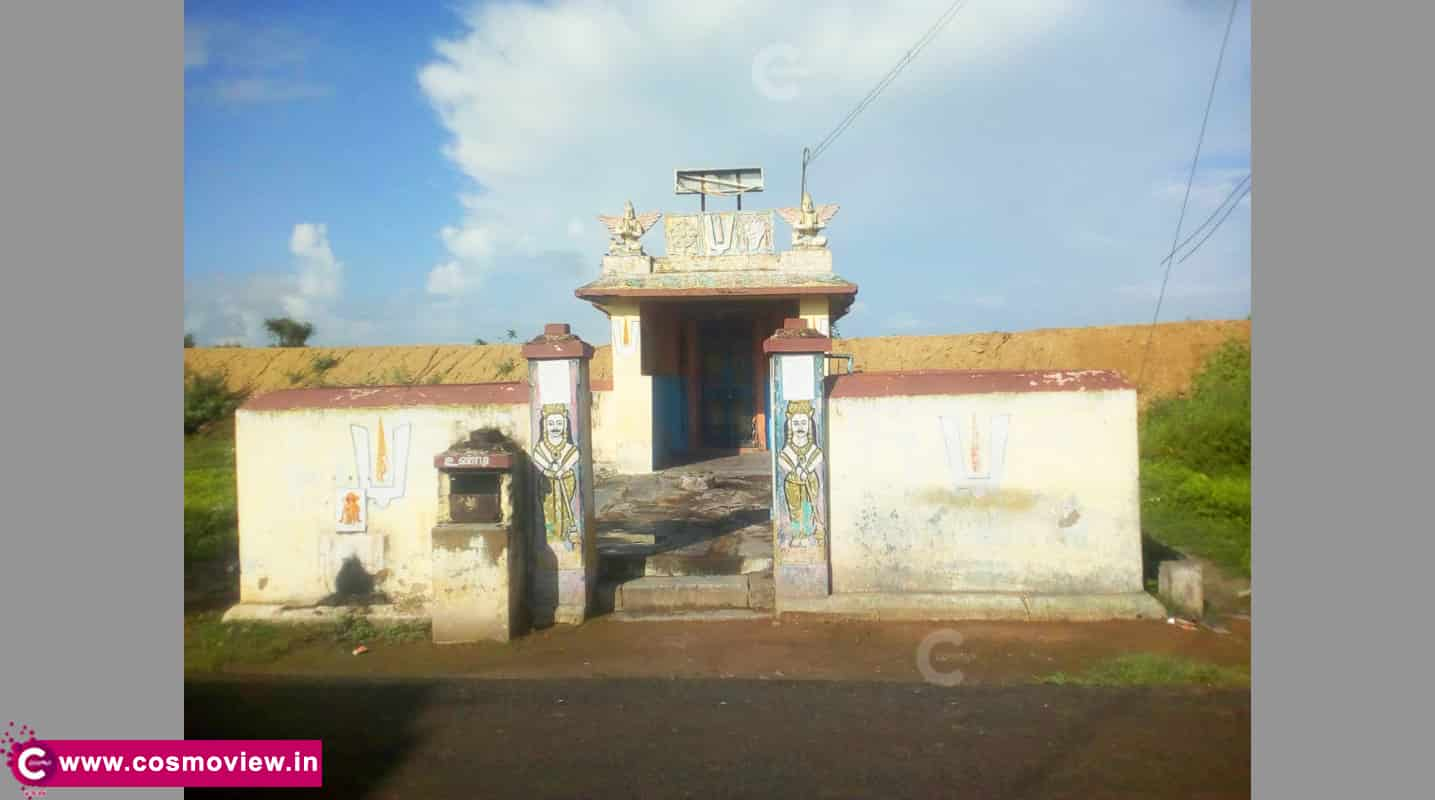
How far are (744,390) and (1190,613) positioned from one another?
1147 centimetres

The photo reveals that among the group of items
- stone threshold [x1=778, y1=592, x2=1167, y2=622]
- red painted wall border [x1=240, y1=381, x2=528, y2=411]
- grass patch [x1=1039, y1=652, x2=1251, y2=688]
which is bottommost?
grass patch [x1=1039, y1=652, x2=1251, y2=688]

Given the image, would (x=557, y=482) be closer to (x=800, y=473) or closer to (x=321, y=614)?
(x=800, y=473)

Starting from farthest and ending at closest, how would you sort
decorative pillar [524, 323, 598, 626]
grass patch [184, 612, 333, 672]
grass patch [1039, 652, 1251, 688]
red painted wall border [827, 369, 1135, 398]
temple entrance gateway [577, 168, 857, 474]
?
temple entrance gateway [577, 168, 857, 474], decorative pillar [524, 323, 598, 626], red painted wall border [827, 369, 1135, 398], grass patch [184, 612, 333, 672], grass patch [1039, 652, 1251, 688]

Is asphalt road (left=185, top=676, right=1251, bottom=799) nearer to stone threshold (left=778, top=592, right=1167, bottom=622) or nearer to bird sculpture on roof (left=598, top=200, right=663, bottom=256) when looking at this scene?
stone threshold (left=778, top=592, right=1167, bottom=622)

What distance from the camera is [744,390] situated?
57.3 feet

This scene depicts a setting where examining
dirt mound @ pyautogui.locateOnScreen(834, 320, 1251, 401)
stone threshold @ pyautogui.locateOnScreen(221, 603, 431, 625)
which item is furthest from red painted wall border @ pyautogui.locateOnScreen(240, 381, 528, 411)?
dirt mound @ pyautogui.locateOnScreen(834, 320, 1251, 401)

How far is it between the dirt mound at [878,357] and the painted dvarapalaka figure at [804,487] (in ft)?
97.2

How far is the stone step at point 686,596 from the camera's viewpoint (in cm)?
700

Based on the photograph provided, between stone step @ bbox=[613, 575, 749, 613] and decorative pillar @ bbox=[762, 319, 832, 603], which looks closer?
decorative pillar @ bbox=[762, 319, 832, 603]

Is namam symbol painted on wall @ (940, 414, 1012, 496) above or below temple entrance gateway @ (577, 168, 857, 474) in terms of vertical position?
below

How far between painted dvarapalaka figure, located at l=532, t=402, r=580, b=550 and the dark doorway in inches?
415

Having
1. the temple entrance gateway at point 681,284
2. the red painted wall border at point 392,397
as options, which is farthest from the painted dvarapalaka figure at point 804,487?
the temple entrance gateway at point 681,284

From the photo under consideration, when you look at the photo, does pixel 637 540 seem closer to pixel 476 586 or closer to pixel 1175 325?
pixel 476 586

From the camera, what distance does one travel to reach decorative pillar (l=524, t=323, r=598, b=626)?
22.6 ft
